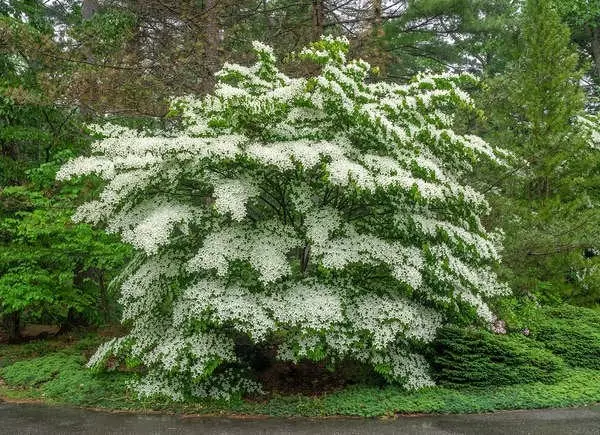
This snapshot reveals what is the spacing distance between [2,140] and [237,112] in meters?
6.25

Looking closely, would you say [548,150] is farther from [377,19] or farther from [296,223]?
[296,223]

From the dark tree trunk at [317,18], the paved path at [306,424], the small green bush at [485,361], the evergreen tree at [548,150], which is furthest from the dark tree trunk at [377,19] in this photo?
the paved path at [306,424]

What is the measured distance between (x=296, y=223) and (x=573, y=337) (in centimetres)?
443

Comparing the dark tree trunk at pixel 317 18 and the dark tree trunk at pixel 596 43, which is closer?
the dark tree trunk at pixel 317 18

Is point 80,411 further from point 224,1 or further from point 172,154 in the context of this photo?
point 224,1

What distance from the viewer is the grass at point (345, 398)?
655cm

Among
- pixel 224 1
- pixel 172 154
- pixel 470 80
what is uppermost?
pixel 224 1

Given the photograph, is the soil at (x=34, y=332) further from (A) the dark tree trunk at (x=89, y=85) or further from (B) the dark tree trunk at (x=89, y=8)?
(B) the dark tree trunk at (x=89, y=8)

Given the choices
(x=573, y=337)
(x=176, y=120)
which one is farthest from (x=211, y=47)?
(x=573, y=337)

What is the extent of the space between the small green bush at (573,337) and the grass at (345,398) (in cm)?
19

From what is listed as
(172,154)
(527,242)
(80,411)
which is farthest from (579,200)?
(80,411)

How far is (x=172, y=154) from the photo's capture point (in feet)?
20.8

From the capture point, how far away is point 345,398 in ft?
22.2

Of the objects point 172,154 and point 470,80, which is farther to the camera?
point 470,80
